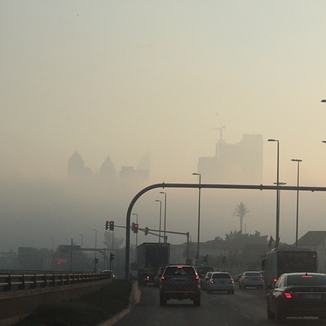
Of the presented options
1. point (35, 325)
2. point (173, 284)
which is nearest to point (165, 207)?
point (173, 284)

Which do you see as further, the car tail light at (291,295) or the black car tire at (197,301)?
the black car tire at (197,301)

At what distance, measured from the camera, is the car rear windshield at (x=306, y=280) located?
75.0 feet

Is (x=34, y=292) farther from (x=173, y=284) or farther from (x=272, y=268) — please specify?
(x=272, y=268)

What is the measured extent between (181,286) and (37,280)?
8595mm

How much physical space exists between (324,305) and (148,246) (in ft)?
160

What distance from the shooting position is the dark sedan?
2222cm

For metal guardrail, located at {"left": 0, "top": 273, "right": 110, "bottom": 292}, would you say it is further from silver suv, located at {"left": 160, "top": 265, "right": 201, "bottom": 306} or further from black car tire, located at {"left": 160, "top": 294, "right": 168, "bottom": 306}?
silver suv, located at {"left": 160, "top": 265, "right": 201, "bottom": 306}

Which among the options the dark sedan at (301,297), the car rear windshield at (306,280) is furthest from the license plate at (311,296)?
the car rear windshield at (306,280)

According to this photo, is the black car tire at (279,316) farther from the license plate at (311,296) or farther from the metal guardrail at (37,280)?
the metal guardrail at (37,280)

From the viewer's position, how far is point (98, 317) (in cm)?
2144

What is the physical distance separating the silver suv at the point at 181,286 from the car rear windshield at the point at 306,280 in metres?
11.4

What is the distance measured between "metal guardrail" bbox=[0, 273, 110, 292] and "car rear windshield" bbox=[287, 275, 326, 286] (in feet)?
26.1

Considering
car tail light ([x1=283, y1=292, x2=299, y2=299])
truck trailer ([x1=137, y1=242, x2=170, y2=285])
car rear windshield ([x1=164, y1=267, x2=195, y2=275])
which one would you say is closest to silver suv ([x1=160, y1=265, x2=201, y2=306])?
car rear windshield ([x1=164, y1=267, x2=195, y2=275])

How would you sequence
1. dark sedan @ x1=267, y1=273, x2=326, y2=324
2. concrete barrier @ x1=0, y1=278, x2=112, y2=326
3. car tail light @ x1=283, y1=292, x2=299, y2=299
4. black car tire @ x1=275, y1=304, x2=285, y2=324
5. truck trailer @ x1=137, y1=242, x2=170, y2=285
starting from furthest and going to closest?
truck trailer @ x1=137, y1=242, x2=170, y2=285 < black car tire @ x1=275, y1=304, x2=285, y2=324 < car tail light @ x1=283, y1=292, x2=299, y2=299 < dark sedan @ x1=267, y1=273, x2=326, y2=324 < concrete barrier @ x1=0, y1=278, x2=112, y2=326
